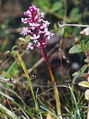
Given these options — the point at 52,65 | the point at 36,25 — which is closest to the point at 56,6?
A: the point at 52,65

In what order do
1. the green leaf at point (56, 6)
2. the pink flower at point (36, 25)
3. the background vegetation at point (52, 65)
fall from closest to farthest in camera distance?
the pink flower at point (36, 25)
the background vegetation at point (52, 65)
the green leaf at point (56, 6)

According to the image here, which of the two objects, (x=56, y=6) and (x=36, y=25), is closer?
(x=36, y=25)

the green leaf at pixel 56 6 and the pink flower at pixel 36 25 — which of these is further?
the green leaf at pixel 56 6

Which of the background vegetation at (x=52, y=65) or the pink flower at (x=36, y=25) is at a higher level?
the pink flower at (x=36, y=25)

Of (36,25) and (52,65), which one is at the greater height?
(36,25)

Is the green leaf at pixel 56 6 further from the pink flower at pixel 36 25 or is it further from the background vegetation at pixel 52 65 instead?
the pink flower at pixel 36 25

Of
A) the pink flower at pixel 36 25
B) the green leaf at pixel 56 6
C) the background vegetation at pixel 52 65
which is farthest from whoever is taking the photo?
the green leaf at pixel 56 6

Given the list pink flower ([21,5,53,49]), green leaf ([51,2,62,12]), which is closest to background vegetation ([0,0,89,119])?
green leaf ([51,2,62,12])

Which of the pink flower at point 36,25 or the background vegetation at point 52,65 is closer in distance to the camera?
the pink flower at point 36,25

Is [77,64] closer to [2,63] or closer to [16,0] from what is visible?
[2,63]

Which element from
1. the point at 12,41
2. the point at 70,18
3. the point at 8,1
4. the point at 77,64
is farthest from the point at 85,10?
the point at 8,1

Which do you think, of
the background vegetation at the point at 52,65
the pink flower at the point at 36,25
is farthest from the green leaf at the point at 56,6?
the pink flower at the point at 36,25

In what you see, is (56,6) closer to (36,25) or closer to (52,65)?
(52,65)
